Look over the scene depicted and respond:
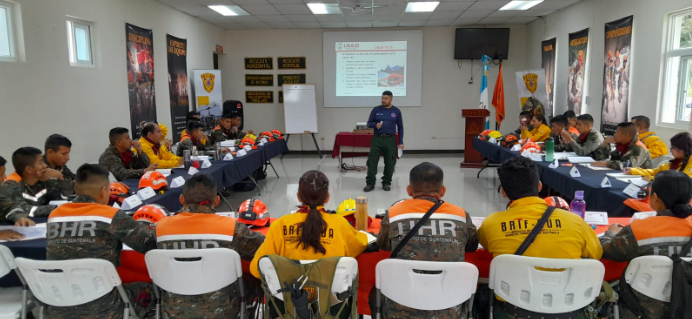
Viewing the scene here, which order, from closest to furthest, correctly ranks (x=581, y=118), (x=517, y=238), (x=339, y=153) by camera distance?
(x=517, y=238) < (x=581, y=118) < (x=339, y=153)

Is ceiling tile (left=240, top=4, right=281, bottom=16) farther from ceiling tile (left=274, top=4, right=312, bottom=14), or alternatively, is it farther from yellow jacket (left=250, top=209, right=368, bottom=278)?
yellow jacket (left=250, top=209, right=368, bottom=278)

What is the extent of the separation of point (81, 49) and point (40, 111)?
127cm

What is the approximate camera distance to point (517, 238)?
178 centimetres

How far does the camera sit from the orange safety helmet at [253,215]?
7.78 feet

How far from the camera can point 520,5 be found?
7656 mm

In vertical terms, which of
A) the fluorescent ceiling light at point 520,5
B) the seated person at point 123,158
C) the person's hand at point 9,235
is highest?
the fluorescent ceiling light at point 520,5

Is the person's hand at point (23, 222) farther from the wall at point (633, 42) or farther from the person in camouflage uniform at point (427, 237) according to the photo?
the wall at point (633, 42)

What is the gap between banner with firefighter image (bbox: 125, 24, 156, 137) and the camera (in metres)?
6.20

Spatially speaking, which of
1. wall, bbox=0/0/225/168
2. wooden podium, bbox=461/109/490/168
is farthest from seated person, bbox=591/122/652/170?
wall, bbox=0/0/225/168

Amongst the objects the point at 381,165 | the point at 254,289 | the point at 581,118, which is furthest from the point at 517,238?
the point at 381,165

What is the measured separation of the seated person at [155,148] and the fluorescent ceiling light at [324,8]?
3.78 m

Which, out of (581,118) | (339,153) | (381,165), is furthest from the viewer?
(381,165)

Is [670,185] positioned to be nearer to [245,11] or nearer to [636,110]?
[636,110]

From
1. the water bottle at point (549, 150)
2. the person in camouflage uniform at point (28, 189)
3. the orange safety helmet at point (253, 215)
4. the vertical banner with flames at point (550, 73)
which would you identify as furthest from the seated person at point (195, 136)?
the vertical banner with flames at point (550, 73)
